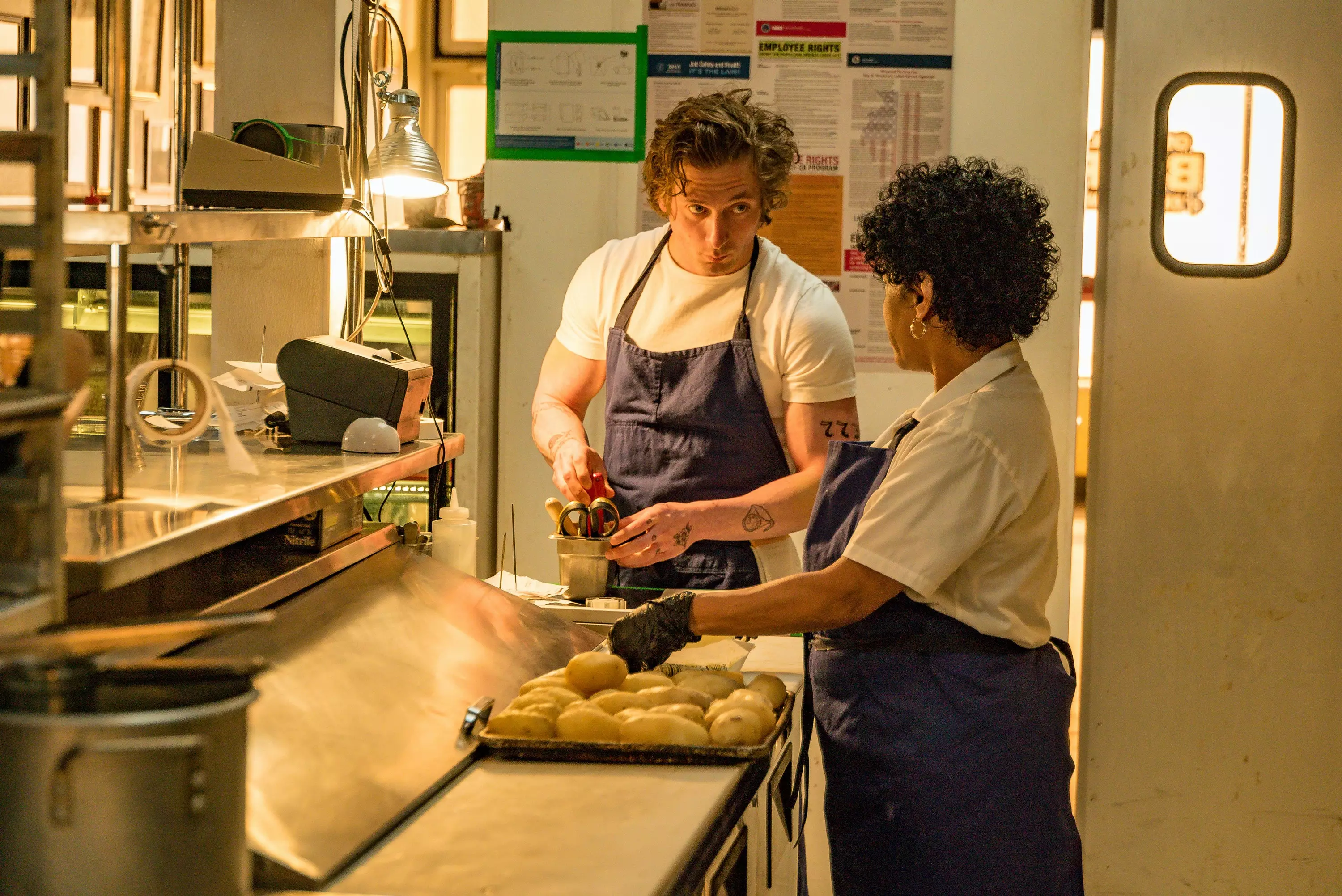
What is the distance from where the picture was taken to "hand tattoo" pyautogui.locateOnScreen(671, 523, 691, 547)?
103 inches

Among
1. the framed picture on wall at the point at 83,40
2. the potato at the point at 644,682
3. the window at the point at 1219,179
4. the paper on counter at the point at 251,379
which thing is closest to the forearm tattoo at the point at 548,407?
the paper on counter at the point at 251,379

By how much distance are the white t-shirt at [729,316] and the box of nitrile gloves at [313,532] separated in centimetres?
98

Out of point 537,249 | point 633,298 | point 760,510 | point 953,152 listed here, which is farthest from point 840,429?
point 537,249

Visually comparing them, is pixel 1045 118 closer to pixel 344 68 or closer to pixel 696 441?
pixel 696 441

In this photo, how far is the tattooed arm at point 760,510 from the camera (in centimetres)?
257

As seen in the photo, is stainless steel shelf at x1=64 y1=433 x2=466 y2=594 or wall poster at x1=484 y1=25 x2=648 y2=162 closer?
stainless steel shelf at x1=64 y1=433 x2=466 y2=594

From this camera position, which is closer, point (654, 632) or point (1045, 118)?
point (654, 632)

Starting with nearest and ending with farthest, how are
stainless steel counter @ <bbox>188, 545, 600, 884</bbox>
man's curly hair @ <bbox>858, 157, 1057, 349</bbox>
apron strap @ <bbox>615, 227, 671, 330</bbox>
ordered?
stainless steel counter @ <bbox>188, 545, 600, 884</bbox>
man's curly hair @ <bbox>858, 157, 1057, 349</bbox>
apron strap @ <bbox>615, 227, 671, 330</bbox>

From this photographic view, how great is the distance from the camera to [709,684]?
1.98m

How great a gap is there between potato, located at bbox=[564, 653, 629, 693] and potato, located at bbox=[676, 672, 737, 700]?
0.31ft

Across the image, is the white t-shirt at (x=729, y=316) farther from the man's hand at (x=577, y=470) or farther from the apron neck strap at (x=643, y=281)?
the man's hand at (x=577, y=470)

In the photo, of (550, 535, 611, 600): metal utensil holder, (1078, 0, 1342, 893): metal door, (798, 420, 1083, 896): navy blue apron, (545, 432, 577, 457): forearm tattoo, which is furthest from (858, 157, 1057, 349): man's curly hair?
(1078, 0, 1342, 893): metal door

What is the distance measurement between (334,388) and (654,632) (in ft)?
2.21

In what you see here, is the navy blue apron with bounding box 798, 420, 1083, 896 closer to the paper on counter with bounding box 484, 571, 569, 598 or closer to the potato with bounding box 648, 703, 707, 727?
the potato with bounding box 648, 703, 707, 727
